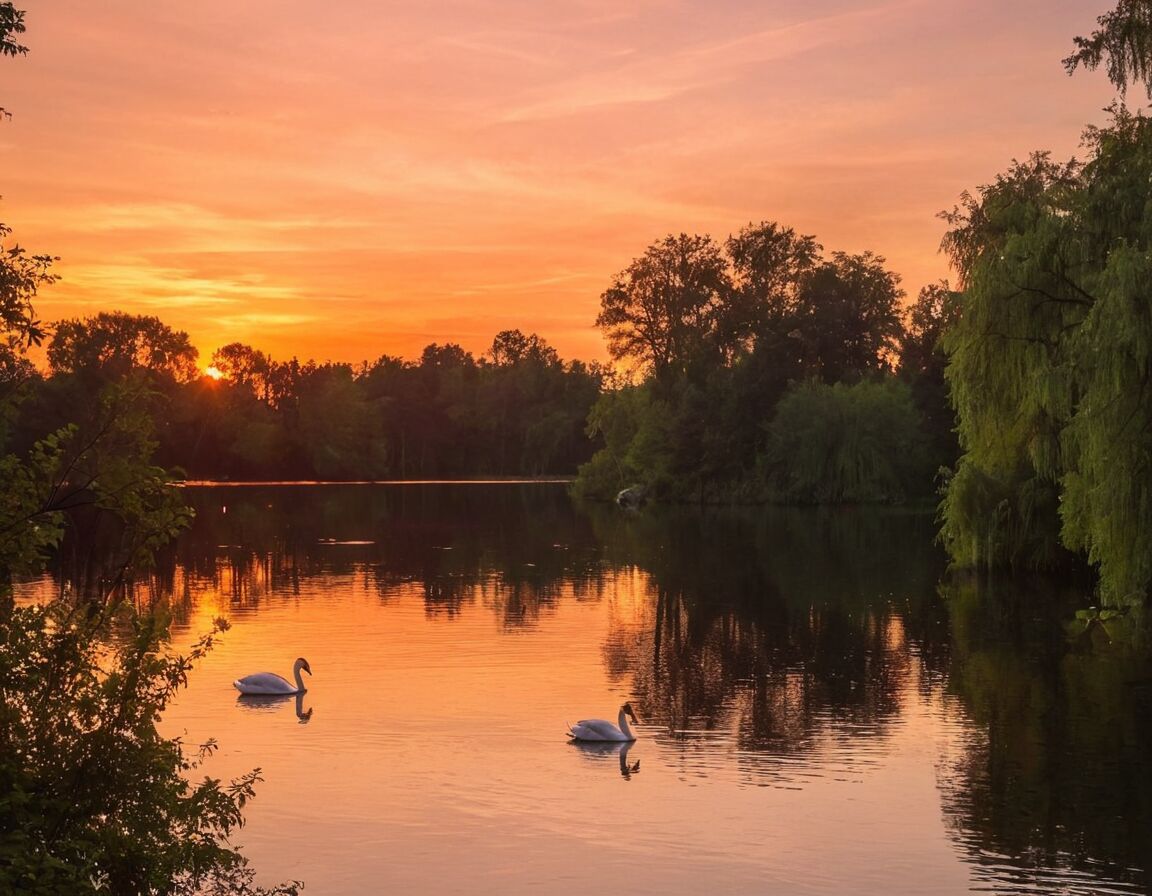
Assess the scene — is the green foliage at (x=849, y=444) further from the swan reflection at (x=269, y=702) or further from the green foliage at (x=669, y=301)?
the swan reflection at (x=269, y=702)

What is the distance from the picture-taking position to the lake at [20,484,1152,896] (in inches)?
553

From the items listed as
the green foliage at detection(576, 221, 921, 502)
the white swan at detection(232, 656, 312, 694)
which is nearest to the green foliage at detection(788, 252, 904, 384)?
the green foliage at detection(576, 221, 921, 502)

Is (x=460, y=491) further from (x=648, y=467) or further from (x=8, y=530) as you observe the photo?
(x=8, y=530)

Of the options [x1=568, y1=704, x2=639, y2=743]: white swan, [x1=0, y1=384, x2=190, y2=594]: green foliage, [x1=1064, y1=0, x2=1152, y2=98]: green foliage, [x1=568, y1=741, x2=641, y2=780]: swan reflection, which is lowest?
[x1=568, y1=741, x2=641, y2=780]: swan reflection

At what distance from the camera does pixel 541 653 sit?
87.5 ft

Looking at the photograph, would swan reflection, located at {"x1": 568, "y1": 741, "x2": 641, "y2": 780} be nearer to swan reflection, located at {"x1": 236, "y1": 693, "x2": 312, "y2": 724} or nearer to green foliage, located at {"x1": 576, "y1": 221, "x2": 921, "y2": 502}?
swan reflection, located at {"x1": 236, "y1": 693, "x2": 312, "y2": 724}

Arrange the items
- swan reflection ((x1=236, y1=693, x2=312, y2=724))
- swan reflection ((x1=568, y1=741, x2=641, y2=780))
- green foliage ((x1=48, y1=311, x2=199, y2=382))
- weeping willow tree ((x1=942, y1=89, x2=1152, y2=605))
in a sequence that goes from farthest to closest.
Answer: green foliage ((x1=48, y1=311, x2=199, y2=382)) → weeping willow tree ((x1=942, y1=89, x2=1152, y2=605)) → swan reflection ((x1=236, y1=693, x2=312, y2=724)) → swan reflection ((x1=568, y1=741, x2=641, y2=780))

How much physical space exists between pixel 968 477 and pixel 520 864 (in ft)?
83.0

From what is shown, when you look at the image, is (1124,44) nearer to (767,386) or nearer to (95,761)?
(95,761)

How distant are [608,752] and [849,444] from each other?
6560cm

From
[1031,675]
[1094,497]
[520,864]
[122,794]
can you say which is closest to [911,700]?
[1031,675]

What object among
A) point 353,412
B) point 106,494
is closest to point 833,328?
point 353,412

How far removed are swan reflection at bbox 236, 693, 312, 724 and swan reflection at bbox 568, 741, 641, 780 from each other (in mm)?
4667

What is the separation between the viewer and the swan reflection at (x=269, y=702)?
2138cm
